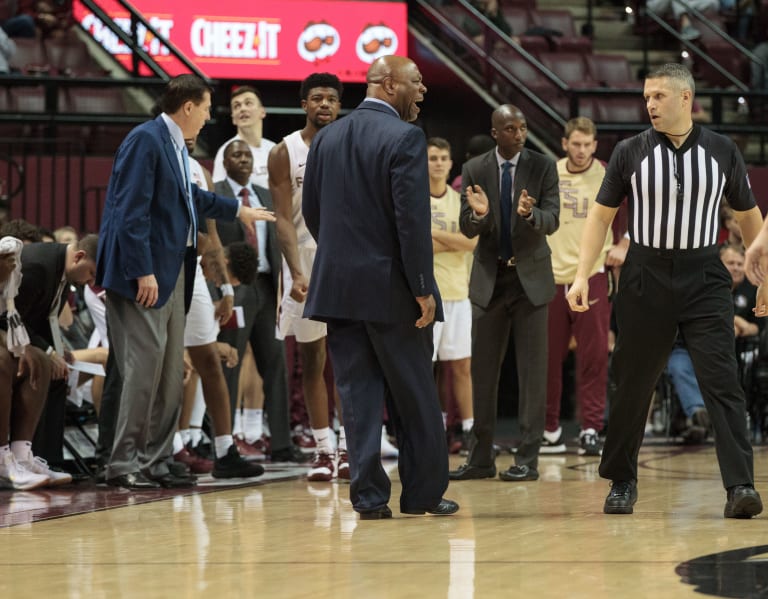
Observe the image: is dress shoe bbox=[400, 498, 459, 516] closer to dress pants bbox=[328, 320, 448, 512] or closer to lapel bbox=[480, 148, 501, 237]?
dress pants bbox=[328, 320, 448, 512]

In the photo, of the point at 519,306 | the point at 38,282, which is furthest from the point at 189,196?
the point at 519,306

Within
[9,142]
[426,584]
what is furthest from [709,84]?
[426,584]

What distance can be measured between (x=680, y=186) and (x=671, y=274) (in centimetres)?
34

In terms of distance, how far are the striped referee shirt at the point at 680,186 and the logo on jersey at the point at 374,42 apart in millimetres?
8176

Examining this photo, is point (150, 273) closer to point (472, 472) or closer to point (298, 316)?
point (298, 316)

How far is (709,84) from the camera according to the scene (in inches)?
529

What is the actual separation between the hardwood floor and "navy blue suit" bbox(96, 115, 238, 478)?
1.13 ft

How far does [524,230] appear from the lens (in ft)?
22.0

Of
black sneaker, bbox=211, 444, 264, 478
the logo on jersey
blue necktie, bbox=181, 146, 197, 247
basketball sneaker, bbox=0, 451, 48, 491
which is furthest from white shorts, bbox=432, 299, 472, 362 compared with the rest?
the logo on jersey

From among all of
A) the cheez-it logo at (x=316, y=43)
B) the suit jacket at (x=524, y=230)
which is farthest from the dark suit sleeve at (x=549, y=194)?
the cheez-it logo at (x=316, y=43)

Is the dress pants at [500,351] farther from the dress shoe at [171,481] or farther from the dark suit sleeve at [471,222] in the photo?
the dress shoe at [171,481]

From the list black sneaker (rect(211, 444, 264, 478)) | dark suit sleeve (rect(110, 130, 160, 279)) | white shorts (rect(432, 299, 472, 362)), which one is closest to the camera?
dark suit sleeve (rect(110, 130, 160, 279))

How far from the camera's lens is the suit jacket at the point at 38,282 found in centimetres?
655

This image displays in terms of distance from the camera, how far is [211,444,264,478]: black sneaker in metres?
6.77
